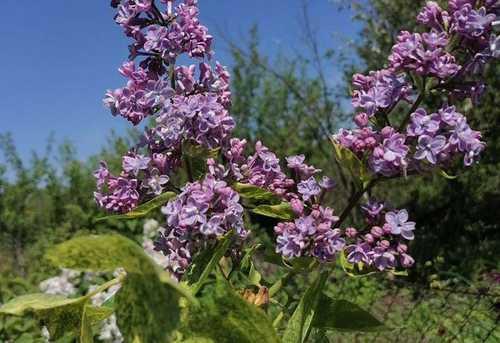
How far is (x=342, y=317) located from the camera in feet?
3.16

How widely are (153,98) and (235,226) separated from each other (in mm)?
224

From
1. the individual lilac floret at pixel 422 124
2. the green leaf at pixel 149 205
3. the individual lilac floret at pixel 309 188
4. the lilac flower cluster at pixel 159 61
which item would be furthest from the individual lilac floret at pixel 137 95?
the individual lilac floret at pixel 422 124

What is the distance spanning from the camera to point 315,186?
3.49 feet

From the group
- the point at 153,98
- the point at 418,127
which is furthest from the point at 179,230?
the point at 418,127

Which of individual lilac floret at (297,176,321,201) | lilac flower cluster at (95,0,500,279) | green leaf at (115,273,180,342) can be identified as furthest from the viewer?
individual lilac floret at (297,176,321,201)

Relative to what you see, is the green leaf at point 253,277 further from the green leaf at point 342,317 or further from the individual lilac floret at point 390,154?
the individual lilac floret at point 390,154

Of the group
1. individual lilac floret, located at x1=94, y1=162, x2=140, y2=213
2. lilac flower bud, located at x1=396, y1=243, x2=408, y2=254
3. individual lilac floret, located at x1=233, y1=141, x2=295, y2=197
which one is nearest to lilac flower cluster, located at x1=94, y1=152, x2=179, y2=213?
individual lilac floret, located at x1=94, y1=162, x2=140, y2=213

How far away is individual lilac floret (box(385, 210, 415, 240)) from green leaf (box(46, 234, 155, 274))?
1.36 ft

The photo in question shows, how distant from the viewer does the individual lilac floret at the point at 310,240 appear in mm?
966

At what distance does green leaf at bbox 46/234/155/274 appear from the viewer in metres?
0.67

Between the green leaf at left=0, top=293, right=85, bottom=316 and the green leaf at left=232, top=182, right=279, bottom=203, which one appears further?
the green leaf at left=232, top=182, right=279, bottom=203

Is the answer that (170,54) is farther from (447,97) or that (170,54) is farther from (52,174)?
(52,174)

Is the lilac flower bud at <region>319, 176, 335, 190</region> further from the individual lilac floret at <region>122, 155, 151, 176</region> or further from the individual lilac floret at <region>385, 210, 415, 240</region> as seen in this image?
the individual lilac floret at <region>122, 155, 151, 176</region>

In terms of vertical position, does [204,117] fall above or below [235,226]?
above
